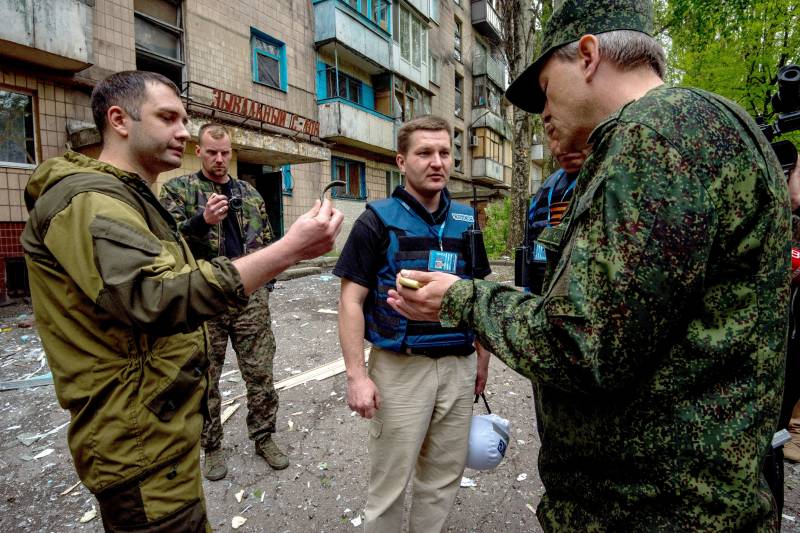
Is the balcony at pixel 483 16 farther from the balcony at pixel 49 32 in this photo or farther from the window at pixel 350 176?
A: the balcony at pixel 49 32

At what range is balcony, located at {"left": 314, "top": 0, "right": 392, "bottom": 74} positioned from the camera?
572 inches

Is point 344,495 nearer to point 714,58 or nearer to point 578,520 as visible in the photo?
point 578,520

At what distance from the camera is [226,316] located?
126 inches

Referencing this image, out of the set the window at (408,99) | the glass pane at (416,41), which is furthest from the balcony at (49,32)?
the glass pane at (416,41)

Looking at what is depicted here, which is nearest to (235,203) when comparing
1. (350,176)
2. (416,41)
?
(350,176)

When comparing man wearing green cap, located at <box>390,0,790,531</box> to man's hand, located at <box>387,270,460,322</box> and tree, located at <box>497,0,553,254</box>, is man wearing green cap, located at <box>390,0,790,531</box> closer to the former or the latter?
man's hand, located at <box>387,270,460,322</box>

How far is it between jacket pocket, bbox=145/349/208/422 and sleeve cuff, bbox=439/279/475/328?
37.7 inches

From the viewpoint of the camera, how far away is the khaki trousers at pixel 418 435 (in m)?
2.10

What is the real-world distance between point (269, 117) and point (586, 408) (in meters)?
12.7

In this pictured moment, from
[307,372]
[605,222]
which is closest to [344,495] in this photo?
[307,372]

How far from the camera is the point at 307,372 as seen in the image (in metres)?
4.89

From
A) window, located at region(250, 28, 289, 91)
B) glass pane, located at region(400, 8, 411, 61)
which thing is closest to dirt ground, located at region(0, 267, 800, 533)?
window, located at region(250, 28, 289, 91)

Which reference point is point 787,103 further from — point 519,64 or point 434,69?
point 434,69

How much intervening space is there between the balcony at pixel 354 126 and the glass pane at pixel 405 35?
138 inches
